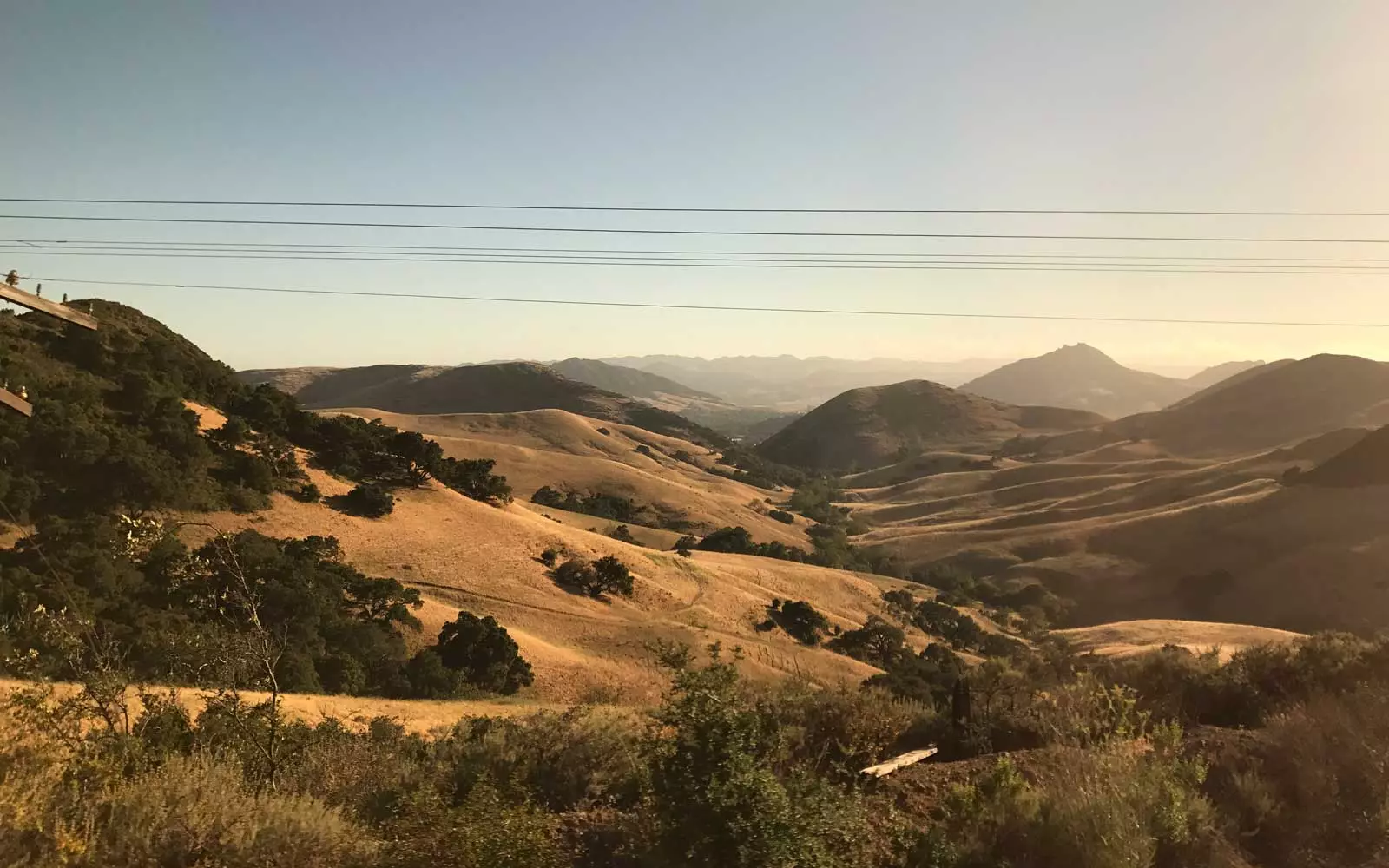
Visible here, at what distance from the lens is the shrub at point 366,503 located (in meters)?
34.2

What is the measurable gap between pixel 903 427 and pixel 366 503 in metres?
167

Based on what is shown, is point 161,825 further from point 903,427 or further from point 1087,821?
point 903,427

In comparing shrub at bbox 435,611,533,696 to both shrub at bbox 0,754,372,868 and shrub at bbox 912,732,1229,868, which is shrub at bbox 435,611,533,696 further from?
shrub at bbox 912,732,1229,868

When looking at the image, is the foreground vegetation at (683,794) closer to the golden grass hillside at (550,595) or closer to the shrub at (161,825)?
the shrub at (161,825)

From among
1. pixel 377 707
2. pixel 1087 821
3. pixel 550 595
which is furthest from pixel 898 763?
pixel 550 595

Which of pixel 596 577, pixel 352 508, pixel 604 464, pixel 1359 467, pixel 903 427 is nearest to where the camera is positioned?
pixel 352 508

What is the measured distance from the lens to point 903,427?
18488cm

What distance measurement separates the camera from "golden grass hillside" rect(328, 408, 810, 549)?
81.4 meters

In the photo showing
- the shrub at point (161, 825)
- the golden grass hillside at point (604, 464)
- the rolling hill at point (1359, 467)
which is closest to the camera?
the shrub at point (161, 825)

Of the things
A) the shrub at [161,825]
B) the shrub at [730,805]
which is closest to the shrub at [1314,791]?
the shrub at [730,805]

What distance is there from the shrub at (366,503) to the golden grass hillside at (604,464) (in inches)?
Result: 1015

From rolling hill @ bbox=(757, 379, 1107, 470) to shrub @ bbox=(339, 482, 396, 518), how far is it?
14668cm

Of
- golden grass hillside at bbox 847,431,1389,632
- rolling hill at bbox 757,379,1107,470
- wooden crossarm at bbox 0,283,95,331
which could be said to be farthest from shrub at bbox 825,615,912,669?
rolling hill at bbox 757,379,1107,470

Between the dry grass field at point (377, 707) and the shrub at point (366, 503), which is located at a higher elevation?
the shrub at point (366, 503)
